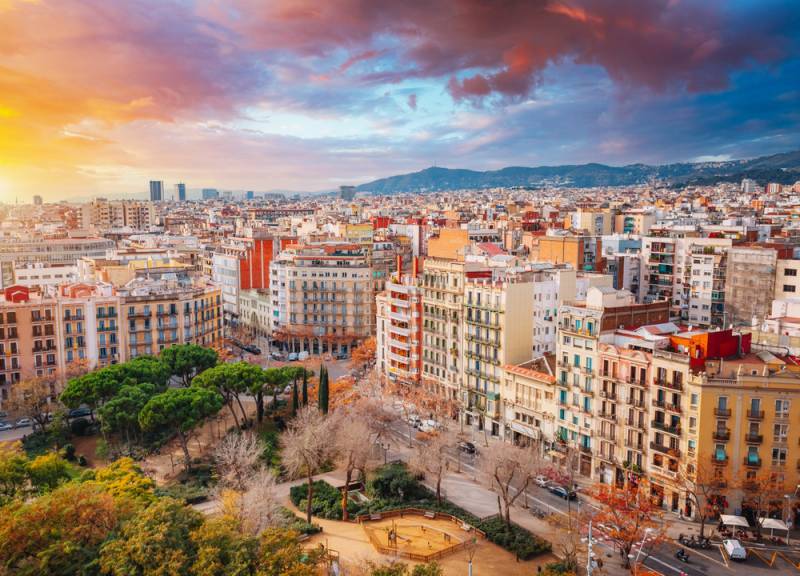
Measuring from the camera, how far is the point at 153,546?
122ft

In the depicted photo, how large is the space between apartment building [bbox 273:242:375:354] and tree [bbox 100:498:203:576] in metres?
84.2

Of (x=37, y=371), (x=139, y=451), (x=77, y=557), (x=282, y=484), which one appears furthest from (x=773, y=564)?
(x=37, y=371)

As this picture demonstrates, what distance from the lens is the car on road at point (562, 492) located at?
6236 centimetres

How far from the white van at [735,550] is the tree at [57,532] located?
43.9 metres

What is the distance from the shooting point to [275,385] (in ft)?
259

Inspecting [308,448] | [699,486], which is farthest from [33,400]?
[699,486]

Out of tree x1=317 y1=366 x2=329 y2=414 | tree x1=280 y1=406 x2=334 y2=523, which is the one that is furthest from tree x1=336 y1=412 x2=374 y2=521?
tree x1=317 y1=366 x2=329 y2=414

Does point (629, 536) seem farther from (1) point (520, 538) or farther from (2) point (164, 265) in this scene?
(2) point (164, 265)

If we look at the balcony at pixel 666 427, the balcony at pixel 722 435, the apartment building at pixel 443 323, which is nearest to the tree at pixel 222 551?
the balcony at pixel 666 427

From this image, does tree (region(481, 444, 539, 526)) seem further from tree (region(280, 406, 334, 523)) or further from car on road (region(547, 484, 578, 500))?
tree (region(280, 406, 334, 523))

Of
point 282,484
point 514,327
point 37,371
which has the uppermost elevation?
point 514,327

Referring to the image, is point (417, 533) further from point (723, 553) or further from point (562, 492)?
point (723, 553)

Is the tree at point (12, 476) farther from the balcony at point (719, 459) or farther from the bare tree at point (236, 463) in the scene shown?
the balcony at point (719, 459)

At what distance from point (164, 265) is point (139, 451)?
61.1 m
